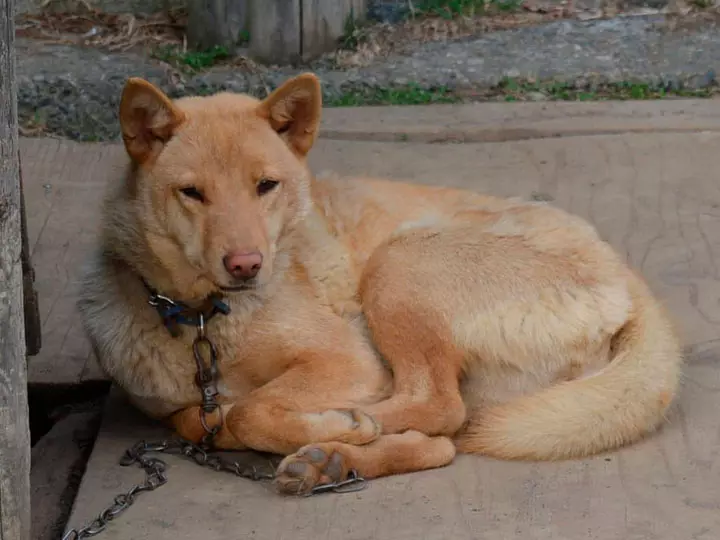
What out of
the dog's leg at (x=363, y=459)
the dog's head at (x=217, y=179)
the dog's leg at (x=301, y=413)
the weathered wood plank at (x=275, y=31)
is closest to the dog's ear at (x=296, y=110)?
the dog's head at (x=217, y=179)

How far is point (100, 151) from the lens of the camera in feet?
20.4

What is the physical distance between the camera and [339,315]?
13.3ft

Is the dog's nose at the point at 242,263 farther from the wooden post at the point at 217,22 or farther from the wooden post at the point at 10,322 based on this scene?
the wooden post at the point at 217,22

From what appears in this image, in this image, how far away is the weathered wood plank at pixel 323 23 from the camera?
7.13m

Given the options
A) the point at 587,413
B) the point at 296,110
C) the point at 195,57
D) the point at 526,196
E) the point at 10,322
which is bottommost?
the point at 526,196

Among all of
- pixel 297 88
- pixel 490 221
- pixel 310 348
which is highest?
pixel 297 88

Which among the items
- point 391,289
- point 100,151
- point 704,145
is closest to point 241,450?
point 391,289

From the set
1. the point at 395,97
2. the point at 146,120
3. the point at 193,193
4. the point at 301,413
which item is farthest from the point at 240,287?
the point at 395,97

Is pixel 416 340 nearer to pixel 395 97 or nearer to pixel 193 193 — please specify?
pixel 193 193

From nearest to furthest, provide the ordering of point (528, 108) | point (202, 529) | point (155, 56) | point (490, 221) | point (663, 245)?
point (202, 529), point (490, 221), point (663, 245), point (528, 108), point (155, 56)

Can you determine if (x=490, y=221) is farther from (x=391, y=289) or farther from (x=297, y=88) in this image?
(x=297, y=88)

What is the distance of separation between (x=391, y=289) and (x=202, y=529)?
3.52 ft

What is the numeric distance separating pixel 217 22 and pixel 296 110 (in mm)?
3607

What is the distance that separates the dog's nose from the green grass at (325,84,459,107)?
11.5 feet
